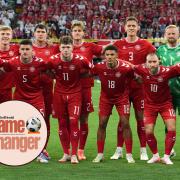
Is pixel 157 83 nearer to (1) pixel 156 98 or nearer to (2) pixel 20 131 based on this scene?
(1) pixel 156 98

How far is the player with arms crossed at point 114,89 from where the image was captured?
1059 centimetres

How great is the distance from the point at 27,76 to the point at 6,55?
0.73m

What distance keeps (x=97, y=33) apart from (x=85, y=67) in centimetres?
2070

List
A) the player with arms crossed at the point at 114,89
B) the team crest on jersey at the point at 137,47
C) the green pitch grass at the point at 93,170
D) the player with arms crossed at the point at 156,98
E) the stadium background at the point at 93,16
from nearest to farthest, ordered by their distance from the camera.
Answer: the green pitch grass at the point at 93,170 < the player with arms crossed at the point at 156,98 < the player with arms crossed at the point at 114,89 < the team crest on jersey at the point at 137,47 < the stadium background at the point at 93,16

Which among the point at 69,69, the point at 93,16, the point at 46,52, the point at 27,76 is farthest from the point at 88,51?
the point at 93,16

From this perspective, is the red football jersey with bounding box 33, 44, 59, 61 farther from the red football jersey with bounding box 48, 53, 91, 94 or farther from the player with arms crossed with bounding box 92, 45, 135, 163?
the player with arms crossed with bounding box 92, 45, 135, 163

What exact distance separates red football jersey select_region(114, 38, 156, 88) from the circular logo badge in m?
3.11

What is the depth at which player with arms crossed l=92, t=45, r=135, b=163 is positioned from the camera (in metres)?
10.6

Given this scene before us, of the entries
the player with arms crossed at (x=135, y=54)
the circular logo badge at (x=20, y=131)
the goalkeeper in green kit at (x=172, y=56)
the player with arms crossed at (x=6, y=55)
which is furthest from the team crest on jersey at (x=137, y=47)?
the circular logo badge at (x=20, y=131)

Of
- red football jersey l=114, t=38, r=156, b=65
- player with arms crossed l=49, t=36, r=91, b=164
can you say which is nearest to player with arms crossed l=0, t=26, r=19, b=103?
player with arms crossed l=49, t=36, r=91, b=164

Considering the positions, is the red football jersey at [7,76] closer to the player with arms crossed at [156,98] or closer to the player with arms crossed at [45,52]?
the player with arms crossed at [45,52]

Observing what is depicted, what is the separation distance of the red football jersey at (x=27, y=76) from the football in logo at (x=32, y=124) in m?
2.39

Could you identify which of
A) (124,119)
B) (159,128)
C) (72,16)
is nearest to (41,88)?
(124,119)

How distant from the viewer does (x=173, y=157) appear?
11.2 meters
